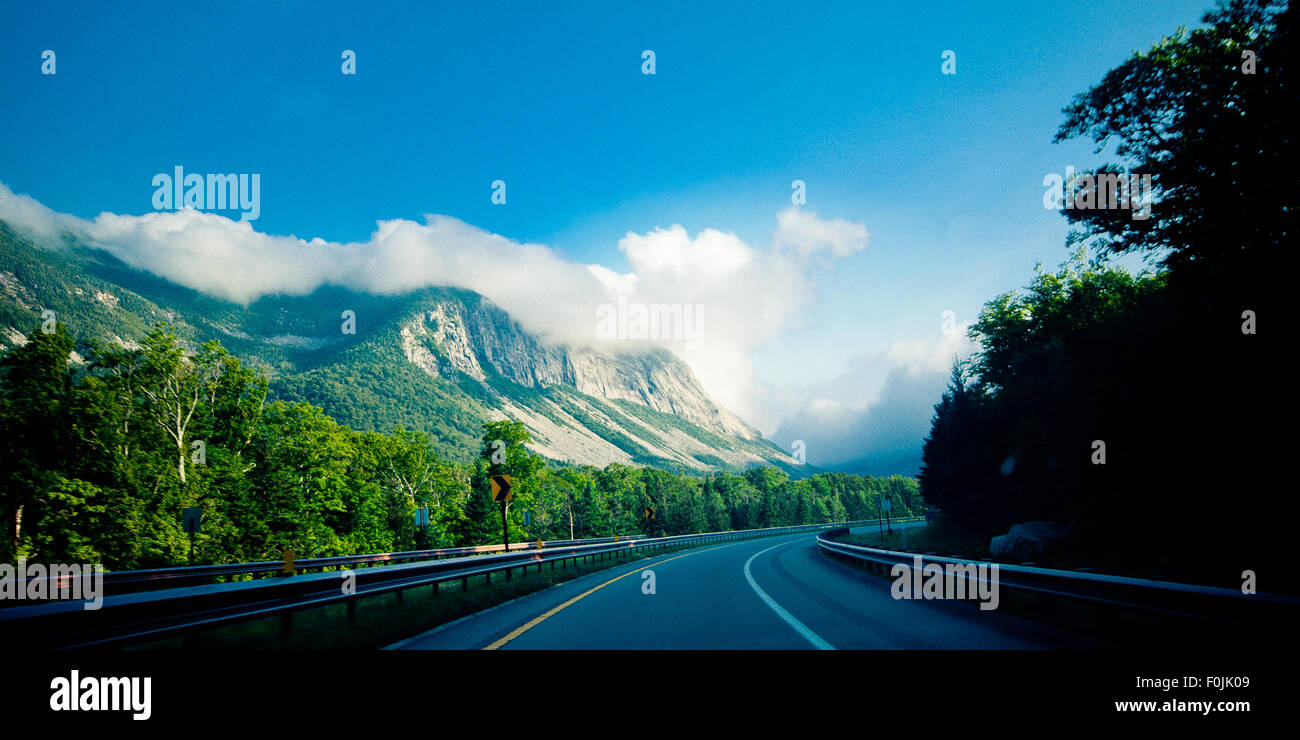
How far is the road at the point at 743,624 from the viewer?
20.8 feet

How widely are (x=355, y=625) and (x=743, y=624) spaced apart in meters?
5.54

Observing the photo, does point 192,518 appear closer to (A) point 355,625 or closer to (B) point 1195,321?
(A) point 355,625

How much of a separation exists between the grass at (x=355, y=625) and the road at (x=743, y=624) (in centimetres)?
40

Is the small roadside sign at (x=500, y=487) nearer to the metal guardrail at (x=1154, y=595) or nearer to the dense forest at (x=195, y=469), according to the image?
the dense forest at (x=195, y=469)

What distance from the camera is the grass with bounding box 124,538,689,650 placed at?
684 cm

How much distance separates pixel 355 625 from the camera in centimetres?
839

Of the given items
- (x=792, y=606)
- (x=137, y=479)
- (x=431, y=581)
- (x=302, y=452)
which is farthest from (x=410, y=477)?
(x=792, y=606)

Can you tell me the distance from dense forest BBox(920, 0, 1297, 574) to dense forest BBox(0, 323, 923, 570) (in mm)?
23466

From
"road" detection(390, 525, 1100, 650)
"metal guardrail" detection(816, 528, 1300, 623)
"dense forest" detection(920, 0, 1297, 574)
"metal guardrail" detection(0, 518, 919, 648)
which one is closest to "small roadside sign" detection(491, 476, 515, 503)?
"road" detection(390, 525, 1100, 650)

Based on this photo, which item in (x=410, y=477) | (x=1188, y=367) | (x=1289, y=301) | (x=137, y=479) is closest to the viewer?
(x=1289, y=301)

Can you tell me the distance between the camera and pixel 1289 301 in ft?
37.5

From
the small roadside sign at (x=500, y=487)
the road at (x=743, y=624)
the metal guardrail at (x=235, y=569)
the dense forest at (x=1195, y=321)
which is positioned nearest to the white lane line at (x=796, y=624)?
the road at (x=743, y=624)

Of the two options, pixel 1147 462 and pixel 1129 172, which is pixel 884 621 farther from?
pixel 1129 172

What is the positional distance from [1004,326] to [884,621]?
3338cm
